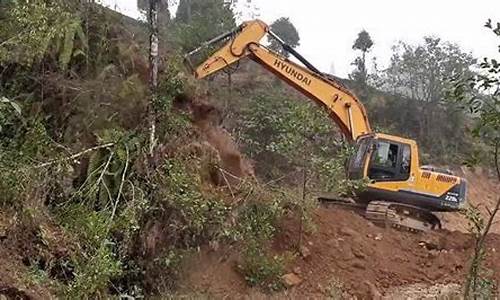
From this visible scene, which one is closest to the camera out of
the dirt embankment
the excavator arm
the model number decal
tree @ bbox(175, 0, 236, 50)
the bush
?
the bush

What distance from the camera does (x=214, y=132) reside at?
31.8ft

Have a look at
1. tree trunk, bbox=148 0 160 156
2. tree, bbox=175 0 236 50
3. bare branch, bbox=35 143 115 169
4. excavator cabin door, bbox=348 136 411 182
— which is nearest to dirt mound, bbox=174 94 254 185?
tree trunk, bbox=148 0 160 156

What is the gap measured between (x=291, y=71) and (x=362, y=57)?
11.8 m

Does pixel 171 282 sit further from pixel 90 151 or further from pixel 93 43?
pixel 93 43

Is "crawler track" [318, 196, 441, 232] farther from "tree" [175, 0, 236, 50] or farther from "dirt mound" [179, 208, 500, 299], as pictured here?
"tree" [175, 0, 236, 50]

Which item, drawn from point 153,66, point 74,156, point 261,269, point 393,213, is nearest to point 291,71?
point 393,213

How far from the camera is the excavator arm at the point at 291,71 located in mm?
10859

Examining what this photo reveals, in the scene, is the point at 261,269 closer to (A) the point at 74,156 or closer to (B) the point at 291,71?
(A) the point at 74,156

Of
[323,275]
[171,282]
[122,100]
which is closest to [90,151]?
[122,100]

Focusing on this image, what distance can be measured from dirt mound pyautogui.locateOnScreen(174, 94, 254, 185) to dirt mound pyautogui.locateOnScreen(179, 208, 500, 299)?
104cm

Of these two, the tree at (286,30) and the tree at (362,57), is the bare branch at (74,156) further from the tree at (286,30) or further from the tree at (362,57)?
the tree at (286,30)

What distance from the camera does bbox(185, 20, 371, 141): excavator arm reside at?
35.6 ft

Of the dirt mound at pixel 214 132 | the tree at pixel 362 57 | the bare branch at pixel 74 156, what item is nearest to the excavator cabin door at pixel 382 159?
the dirt mound at pixel 214 132

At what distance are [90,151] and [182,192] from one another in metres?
1.12
